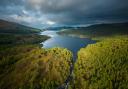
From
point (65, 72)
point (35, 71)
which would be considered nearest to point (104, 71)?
point (65, 72)

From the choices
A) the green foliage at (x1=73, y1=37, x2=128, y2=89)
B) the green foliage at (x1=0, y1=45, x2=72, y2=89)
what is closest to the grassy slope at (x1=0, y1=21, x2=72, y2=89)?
the green foliage at (x1=0, y1=45, x2=72, y2=89)

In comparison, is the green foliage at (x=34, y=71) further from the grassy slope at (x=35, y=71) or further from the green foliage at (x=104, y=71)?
the green foliage at (x=104, y=71)

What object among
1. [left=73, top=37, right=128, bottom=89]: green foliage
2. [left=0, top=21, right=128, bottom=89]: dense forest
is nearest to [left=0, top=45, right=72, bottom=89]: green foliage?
[left=0, top=21, right=128, bottom=89]: dense forest

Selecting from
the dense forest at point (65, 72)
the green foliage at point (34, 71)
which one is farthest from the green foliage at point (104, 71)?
the green foliage at point (34, 71)

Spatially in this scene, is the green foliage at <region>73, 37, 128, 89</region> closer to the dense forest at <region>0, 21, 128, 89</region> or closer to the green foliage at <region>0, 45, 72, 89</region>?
the dense forest at <region>0, 21, 128, 89</region>

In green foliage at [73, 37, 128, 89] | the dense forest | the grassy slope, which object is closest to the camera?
green foliage at [73, 37, 128, 89]

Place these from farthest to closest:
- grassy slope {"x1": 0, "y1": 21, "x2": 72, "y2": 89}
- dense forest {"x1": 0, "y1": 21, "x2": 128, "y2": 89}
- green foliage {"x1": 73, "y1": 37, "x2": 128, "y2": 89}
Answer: grassy slope {"x1": 0, "y1": 21, "x2": 72, "y2": 89}, dense forest {"x1": 0, "y1": 21, "x2": 128, "y2": 89}, green foliage {"x1": 73, "y1": 37, "x2": 128, "y2": 89}

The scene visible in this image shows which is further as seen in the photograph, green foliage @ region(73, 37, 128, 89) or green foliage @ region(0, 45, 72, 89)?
green foliage @ region(0, 45, 72, 89)
